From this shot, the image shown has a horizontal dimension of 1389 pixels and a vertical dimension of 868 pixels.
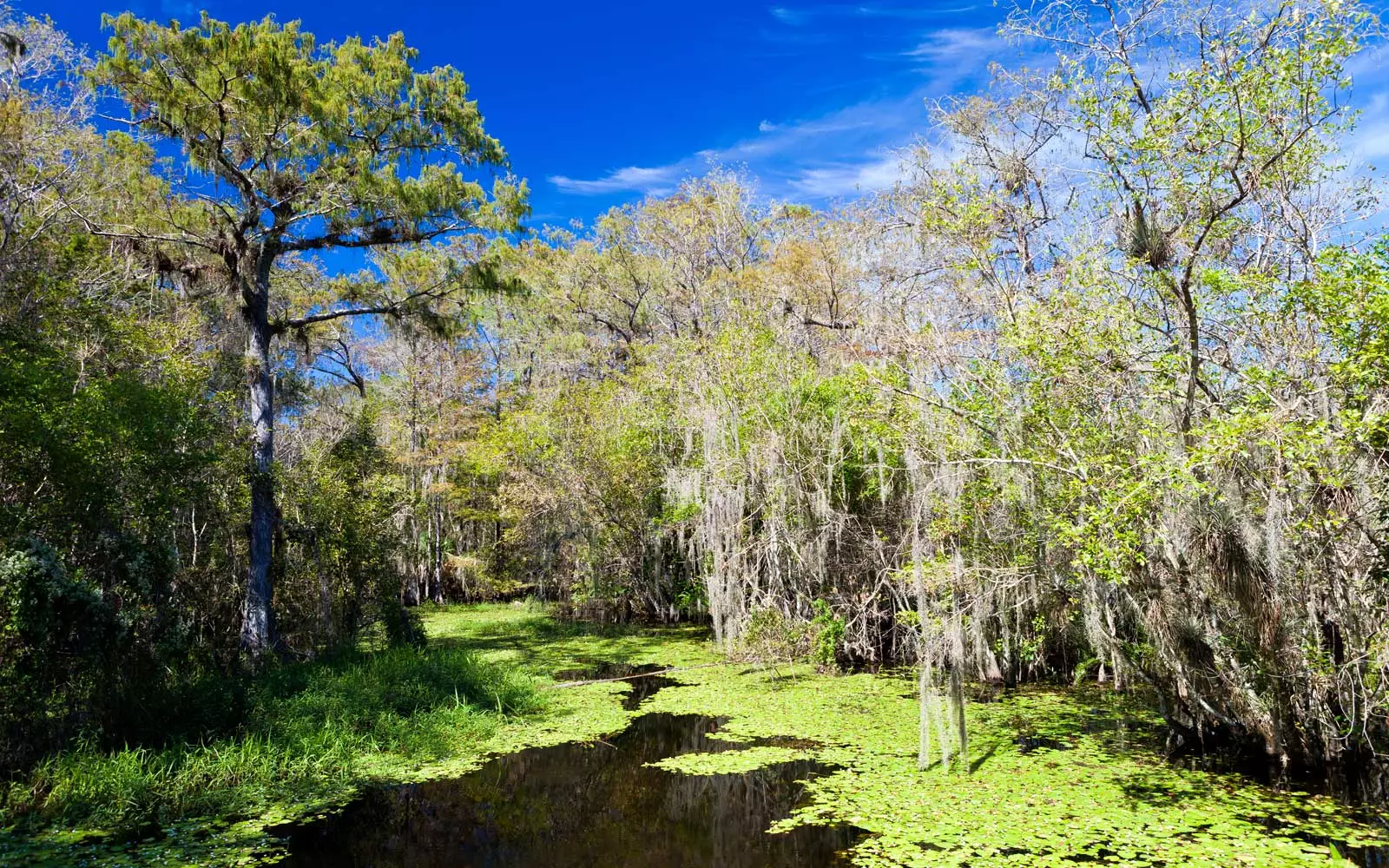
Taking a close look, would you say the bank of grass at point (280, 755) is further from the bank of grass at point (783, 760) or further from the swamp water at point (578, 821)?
the swamp water at point (578, 821)

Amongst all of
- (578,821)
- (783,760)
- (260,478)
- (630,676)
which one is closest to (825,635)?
(630,676)

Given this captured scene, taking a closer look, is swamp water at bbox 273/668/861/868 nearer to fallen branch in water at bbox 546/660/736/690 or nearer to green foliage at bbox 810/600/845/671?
fallen branch in water at bbox 546/660/736/690

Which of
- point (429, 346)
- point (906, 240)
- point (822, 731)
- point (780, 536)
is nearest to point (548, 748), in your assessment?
point (822, 731)

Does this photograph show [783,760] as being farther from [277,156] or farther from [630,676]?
[277,156]

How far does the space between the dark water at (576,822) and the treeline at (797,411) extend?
2.12m

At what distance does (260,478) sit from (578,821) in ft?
23.0

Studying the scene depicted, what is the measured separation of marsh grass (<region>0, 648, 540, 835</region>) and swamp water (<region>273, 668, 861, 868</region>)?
2.59 feet

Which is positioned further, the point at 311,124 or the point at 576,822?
the point at 311,124

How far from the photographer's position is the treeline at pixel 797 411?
225 inches

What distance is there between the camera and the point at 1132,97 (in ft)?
19.9

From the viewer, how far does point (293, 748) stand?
292 inches

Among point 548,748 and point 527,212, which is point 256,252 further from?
point 548,748

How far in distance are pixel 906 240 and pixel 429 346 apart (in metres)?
16.4

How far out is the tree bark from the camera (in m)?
10.4
